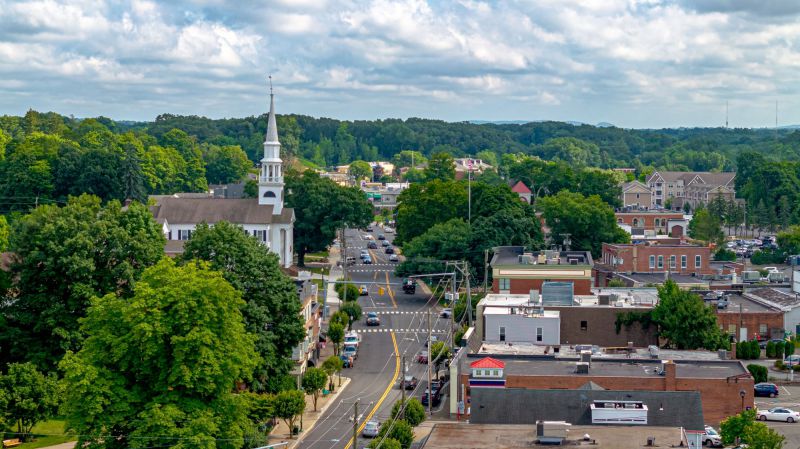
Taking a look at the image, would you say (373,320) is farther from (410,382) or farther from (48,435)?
(48,435)

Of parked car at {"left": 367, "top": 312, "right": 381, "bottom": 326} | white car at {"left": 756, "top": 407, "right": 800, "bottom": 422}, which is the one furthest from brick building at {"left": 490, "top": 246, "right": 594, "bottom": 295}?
white car at {"left": 756, "top": 407, "right": 800, "bottom": 422}

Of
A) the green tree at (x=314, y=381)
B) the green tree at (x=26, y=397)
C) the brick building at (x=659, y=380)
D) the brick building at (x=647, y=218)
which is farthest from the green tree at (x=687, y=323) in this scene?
the brick building at (x=647, y=218)

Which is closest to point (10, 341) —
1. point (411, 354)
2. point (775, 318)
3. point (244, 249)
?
point (244, 249)

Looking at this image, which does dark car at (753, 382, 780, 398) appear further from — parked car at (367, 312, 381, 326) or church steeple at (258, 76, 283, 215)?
church steeple at (258, 76, 283, 215)

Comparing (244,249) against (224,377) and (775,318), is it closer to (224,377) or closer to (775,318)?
(224,377)

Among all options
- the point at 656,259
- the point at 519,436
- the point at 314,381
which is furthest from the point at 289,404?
the point at 656,259

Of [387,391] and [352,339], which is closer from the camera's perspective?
A: [387,391]

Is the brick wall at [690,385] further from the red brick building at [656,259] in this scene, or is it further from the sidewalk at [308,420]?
the red brick building at [656,259]

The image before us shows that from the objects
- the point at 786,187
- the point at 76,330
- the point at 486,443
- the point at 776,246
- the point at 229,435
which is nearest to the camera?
the point at 486,443
